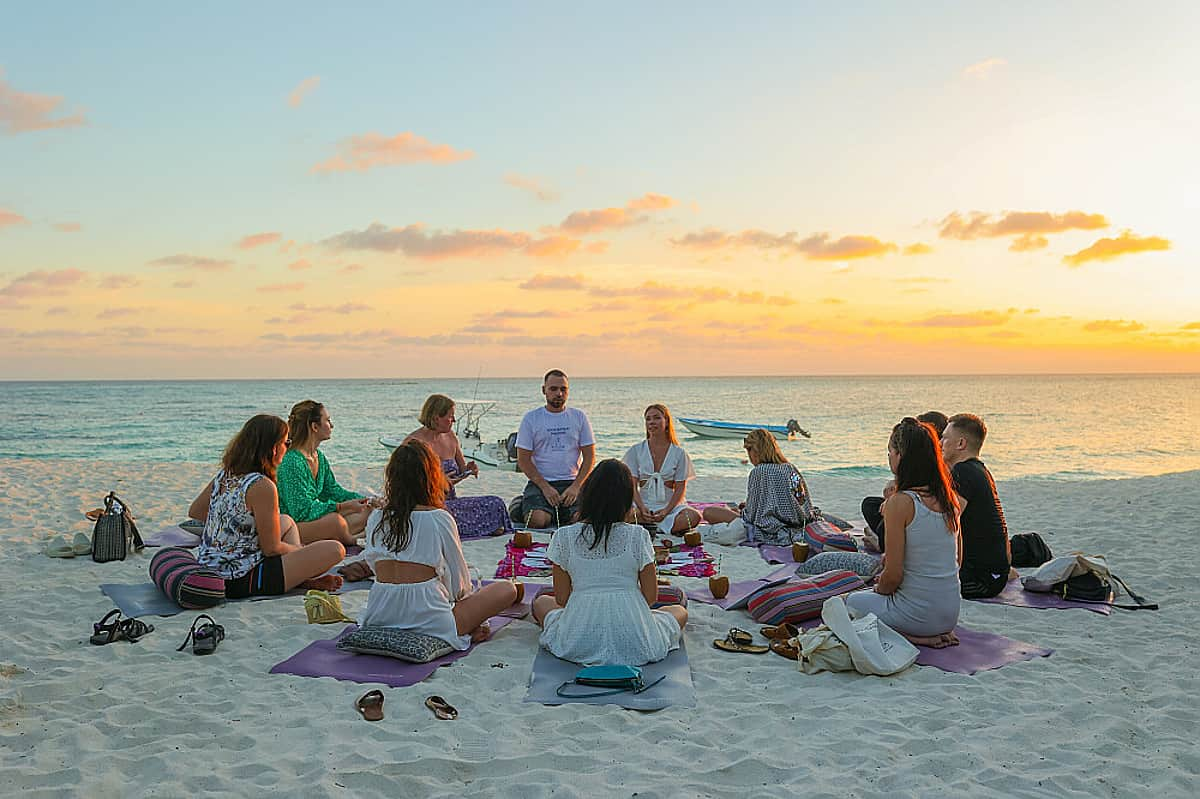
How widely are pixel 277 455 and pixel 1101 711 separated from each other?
5.22 meters

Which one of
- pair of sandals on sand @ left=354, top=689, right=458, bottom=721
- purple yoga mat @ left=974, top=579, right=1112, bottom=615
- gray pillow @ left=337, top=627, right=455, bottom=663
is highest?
gray pillow @ left=337, top=627, right=455, bottom=663

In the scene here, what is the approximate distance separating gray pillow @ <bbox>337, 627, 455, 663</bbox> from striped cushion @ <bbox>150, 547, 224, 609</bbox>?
143cm

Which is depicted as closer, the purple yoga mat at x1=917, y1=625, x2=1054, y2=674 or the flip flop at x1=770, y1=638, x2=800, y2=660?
the purple yoga mat at x1=917, y1=625, x2=1054, y2=674

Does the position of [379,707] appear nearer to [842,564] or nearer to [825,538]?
[842,564]

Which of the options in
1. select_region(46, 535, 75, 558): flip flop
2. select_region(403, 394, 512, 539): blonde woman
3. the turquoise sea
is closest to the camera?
select_region(46, 535, 75, 558): flip flop

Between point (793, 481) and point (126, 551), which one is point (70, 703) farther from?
point (793, 481)

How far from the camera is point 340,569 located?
6941 millimetres

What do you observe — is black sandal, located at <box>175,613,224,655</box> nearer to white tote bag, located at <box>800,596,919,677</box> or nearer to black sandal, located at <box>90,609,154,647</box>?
black sandal, located at <box>90,609,154,647</box>

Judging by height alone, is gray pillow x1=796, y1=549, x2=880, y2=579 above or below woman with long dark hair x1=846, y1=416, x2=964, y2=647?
below

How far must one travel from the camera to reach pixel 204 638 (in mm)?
4887

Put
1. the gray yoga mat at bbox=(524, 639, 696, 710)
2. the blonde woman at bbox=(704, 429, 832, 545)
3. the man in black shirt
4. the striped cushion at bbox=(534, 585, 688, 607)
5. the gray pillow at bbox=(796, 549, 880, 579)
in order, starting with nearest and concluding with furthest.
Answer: the gray yoga mat at bbox=(524, 639, 696, 710) < the striped cushion at bbox=(534, 585, 688, 607) < the man in black shirt < the gray pillow at bbox=(796, 549, 880, 579) < the blonde woman at bbox=(704, 429, 832, 545)

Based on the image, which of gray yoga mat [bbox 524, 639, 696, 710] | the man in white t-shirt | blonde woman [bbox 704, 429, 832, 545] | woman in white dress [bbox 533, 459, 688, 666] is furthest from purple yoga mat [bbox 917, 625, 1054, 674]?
the man in white t-shirt

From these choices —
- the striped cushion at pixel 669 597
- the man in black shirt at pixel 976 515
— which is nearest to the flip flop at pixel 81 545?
the striped cushion at pixel 669 597

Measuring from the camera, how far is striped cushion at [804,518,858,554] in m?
7.73
